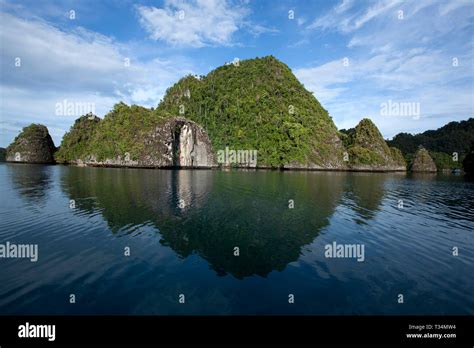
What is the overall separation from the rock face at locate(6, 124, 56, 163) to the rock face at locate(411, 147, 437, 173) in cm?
23163

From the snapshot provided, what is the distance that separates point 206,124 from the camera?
575 feet

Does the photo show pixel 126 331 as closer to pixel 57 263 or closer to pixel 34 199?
pixel 57 263

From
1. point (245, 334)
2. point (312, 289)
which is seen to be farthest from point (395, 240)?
point (245, 334)

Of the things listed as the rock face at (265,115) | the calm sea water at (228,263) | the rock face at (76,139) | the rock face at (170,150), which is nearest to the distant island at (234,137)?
the rock face at (76,139)

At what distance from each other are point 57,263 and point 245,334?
11.2m

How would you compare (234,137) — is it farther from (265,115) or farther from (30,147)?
(30,147)

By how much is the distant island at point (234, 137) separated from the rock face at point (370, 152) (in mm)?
542

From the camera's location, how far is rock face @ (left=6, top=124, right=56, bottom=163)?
152 metres

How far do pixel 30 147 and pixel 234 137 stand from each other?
120848mm

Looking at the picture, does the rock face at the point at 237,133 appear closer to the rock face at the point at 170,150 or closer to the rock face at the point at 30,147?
the rock face at the point at 170,150

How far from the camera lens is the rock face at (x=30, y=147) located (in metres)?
152

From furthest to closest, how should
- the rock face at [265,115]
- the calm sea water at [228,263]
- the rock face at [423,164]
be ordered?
the rock face at [423,164] → the rock face at [265,115] → the calm sea water at [228,263]

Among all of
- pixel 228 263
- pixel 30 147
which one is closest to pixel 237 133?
pixel 30 147

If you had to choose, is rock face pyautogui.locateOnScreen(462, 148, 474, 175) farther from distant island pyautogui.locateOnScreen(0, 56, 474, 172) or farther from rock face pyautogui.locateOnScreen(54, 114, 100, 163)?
rock face pyautogui.locateOnScreen(54, 114, 100, 163)
